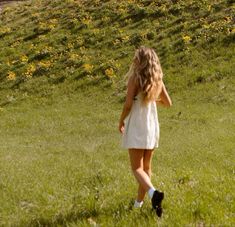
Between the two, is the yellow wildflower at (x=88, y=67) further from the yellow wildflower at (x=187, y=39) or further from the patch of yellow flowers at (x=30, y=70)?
the yellow wildflower at (x=187, y=39)

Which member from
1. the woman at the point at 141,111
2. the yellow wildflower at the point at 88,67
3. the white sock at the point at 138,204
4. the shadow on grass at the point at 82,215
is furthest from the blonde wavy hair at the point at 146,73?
the yellow wildflower at the point at 88,67

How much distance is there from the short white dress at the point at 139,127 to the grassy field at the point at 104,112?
1.01 m

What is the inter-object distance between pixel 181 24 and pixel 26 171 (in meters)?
20.9

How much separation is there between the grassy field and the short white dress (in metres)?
1.01

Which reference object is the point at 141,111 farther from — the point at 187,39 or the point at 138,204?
the point at 187,39

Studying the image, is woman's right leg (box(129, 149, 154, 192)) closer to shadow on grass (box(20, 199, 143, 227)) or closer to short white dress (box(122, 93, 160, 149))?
short white dress (box(122, 93, 160, 149))

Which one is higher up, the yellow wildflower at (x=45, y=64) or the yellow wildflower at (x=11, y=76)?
the yellow wildflower at (x=11, y=76)

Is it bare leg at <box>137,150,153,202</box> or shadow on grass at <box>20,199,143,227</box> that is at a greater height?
bare leg at <box>137,150,153,202</box>

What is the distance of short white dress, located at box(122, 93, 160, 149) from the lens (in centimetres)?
743

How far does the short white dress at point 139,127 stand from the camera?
743 cm

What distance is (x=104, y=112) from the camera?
22719 mm

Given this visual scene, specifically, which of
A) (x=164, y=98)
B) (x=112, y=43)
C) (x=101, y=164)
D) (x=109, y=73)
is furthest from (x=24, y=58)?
(x=164, y=98)

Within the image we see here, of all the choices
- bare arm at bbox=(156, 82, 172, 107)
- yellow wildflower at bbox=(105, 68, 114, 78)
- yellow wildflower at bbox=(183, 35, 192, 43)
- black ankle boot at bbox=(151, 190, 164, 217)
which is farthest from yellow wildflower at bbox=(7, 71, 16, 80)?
black ankle boot at bbox=(151, 190, 164, 217)

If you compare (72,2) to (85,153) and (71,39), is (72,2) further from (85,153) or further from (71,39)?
(85,153)
